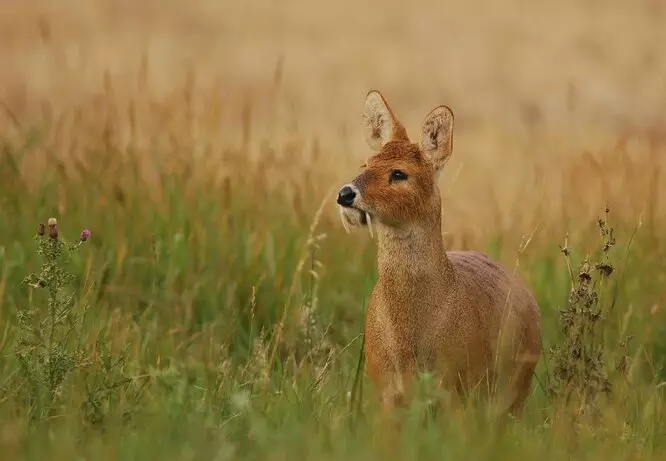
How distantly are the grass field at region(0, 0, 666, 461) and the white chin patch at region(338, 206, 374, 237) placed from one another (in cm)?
46

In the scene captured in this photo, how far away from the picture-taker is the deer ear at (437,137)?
598cm

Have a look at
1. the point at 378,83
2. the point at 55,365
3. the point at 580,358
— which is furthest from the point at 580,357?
the point at 378,83

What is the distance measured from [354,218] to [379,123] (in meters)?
0.73

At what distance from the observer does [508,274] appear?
6559mm

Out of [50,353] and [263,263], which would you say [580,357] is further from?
[263,263]

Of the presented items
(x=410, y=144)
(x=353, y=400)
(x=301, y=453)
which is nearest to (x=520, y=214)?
(x=410, y=144)

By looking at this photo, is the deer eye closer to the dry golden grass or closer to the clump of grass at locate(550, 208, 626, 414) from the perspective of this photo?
the clump of grass at locate(550, 208, 626, 414)

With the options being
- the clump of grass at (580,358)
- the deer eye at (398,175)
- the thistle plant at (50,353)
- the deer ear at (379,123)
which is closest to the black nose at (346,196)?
the deer eye at (398,175)

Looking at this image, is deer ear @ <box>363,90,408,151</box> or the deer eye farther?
deer ear @ <box>363,90,408,151</box>

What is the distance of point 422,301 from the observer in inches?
229

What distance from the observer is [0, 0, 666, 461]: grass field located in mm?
5012

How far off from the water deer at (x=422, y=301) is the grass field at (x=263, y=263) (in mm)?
145

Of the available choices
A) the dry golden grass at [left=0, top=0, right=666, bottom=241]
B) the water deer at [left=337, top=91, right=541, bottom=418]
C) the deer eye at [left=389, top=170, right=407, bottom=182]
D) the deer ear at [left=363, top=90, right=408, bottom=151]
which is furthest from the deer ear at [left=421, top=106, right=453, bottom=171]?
the dry golden grass at [left=0, top=0, right=666, bottom=241]

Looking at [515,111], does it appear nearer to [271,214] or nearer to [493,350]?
[271,214]
